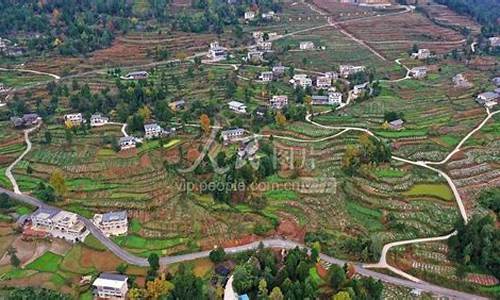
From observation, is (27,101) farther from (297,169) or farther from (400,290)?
(400,290)

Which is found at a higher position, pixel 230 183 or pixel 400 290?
pixel 230 183

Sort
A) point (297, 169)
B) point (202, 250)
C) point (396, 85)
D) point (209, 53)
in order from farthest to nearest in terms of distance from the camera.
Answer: point (209, 53) < point (396, 85) < point (297, 169) < point (202, 250)

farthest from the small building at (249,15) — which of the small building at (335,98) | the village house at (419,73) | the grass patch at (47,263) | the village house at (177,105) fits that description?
the grass patch at (47,263)

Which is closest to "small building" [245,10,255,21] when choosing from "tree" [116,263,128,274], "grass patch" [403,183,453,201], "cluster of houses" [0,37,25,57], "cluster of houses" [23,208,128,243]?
"cluster of houses" [0,37,25,57]

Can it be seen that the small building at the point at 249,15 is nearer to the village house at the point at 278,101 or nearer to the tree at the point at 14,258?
the village house at the point at 278,101

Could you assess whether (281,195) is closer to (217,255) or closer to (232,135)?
(217,255)

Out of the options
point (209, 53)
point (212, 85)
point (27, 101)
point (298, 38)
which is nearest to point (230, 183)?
point (212, 85)
